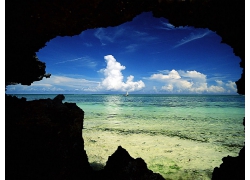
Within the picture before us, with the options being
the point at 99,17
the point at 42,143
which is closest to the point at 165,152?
the point at 42,143

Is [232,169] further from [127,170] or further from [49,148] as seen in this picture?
[49,148]

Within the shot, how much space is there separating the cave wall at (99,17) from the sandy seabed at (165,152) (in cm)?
533

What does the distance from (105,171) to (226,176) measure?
4.14 metres

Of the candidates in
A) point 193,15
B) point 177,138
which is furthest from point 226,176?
point 177,138

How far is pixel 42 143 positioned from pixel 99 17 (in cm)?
430

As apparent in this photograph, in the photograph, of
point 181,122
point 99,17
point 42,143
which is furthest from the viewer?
point 181,122

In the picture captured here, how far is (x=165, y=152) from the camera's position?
1051cm

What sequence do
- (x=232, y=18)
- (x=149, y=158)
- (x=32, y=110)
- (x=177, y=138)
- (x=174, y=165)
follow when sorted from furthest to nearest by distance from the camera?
(x=177, y=138) < (x=149, y=158) < (x=174, y=165) < (x=32, y=110) < (x=232, y=18)

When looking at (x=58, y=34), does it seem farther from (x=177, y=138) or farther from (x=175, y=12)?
(x=177, y=138)

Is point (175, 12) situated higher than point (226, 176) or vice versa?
point (175, 12)

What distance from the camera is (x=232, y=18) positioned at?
4203 mm

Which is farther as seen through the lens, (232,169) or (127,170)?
(127,170)

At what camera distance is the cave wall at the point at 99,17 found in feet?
12.7

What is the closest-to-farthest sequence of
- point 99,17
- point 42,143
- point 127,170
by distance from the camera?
1. point 99,17
2. point 42,143
3. point 127,170
